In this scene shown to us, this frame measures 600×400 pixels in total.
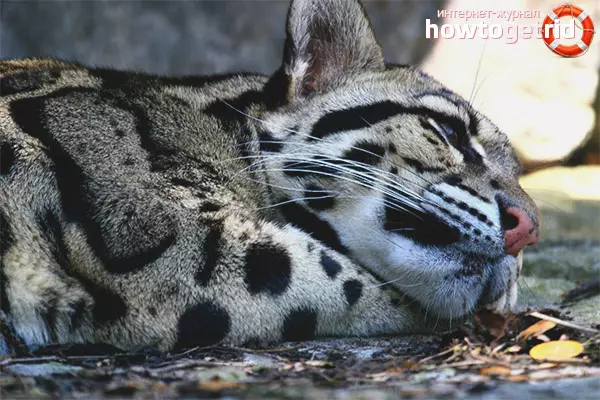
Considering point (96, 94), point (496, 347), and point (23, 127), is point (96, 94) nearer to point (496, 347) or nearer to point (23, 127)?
point (23, 127)

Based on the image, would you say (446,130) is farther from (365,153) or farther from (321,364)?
(321,364)

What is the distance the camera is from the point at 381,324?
5.28 m

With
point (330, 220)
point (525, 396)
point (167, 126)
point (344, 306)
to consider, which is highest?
point (167, 126)

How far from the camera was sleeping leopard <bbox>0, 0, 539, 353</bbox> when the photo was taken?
4.85 m

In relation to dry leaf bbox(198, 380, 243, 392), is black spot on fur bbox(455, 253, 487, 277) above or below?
above

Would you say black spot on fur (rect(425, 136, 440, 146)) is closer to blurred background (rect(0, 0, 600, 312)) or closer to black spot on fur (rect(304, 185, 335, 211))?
black spot on fur (rect(304, 185, 335, 211))

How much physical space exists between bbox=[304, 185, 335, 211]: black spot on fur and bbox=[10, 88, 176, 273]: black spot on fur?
0.96 meters

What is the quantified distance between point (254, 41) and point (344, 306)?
9.55 metres

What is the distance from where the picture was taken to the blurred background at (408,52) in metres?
13.2

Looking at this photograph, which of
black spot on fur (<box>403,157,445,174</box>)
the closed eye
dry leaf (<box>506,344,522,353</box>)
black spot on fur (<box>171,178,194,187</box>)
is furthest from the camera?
the closed eye

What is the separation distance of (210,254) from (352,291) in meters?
0.85

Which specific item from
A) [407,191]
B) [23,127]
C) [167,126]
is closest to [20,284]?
[23,127]

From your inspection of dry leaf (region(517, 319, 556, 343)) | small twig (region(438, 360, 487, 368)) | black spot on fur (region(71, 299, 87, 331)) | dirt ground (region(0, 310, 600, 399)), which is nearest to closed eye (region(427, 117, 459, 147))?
A: dirt ground (region(0, 310, 600, 399))

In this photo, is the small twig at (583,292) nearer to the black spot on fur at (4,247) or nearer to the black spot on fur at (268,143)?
the black spot on fur at (268,143)
